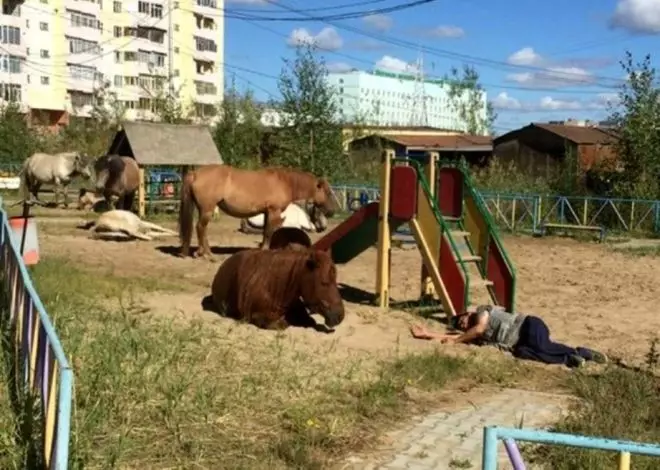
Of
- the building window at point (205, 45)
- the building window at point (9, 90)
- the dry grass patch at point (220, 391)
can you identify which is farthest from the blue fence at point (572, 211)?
the building window at point (205, 45)

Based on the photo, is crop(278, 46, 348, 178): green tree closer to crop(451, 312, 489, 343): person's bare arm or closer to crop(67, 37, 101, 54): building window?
crop(451, 312, 489, 343): person's bare arm

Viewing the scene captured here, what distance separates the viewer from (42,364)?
421 centimetres

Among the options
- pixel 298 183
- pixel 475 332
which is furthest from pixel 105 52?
pixel 475 332

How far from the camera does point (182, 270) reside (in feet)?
41.7

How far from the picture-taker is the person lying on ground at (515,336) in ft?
26.9

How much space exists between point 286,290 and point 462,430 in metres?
3.14

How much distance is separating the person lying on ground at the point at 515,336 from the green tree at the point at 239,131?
75.7ft

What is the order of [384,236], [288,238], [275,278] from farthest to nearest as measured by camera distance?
[288,238] < [384,236] < [275,278]

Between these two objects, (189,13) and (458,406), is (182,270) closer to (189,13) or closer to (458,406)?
(458,406)

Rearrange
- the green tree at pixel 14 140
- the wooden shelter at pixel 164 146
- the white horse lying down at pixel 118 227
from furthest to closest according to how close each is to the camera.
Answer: the green tree at pixel 14 140, the wooden shelter at pixel 164 146, the white horse lying down at pixel 118 227

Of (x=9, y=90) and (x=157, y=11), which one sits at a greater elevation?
(x=157, y=11)

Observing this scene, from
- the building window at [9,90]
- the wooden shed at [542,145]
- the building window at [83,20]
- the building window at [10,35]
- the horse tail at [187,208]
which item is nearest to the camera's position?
the horse tail at [187,208]

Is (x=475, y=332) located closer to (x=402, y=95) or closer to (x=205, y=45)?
(x=402, y=95)

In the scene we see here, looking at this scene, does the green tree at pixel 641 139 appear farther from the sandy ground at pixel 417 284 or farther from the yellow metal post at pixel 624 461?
the yellow metal post at pixel 624 461
